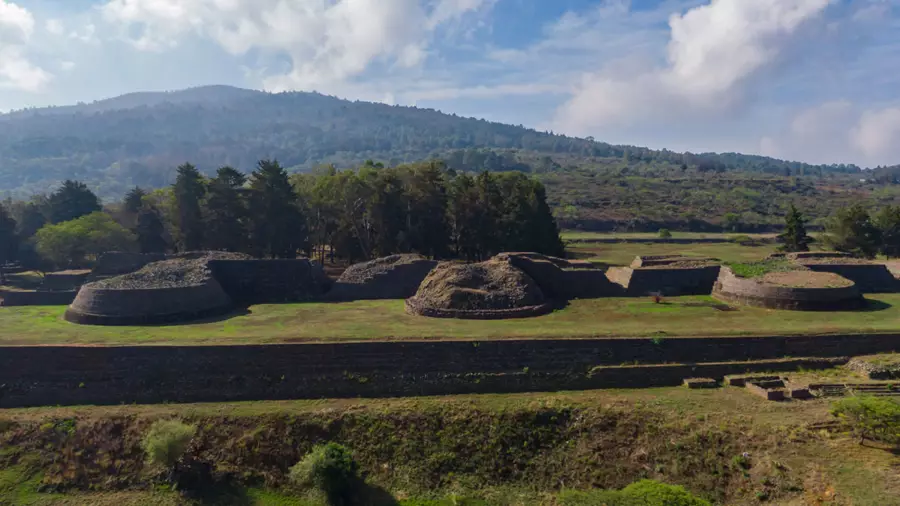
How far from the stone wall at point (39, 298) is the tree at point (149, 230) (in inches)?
441

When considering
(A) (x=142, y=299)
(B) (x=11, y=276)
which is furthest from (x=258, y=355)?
(B) (x=11, y=276)

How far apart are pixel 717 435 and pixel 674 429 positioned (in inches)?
39.5

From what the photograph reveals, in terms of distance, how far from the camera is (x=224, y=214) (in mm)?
33312

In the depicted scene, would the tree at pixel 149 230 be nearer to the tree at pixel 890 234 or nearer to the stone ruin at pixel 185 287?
the stone ruin at pixel 185 287

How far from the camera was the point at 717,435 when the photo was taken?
14203mm

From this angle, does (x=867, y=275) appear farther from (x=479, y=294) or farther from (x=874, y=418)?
(x=479, y=294)

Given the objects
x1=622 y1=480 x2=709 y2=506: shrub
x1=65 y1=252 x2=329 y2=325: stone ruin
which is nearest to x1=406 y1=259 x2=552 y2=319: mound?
x1=65 y1=252 x2=329 y2=325: stone ruin

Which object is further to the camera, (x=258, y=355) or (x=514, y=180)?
(x=514, y=180)

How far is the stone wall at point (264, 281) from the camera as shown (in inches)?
1062

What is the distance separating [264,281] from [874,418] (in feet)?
77.1

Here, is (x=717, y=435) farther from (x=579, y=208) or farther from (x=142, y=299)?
(x=579, y=208)

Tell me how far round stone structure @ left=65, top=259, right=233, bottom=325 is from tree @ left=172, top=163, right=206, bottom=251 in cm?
995

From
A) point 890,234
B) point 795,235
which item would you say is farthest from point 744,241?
point 795,235

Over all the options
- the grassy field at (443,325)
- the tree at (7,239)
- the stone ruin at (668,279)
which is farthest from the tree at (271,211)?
the stone ruin at (668,279)
